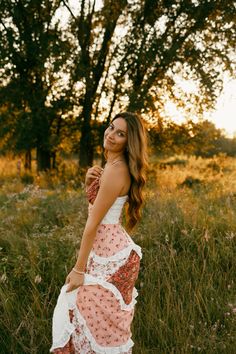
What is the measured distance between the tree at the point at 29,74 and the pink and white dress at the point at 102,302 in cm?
911

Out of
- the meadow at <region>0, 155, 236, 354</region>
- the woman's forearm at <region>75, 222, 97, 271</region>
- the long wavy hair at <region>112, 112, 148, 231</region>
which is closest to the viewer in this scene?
the woman's forearm at <region>75, 222, 97, 271</region>

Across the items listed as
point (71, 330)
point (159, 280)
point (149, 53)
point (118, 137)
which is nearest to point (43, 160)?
point (149, 53)

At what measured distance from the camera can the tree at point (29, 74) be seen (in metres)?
11.7

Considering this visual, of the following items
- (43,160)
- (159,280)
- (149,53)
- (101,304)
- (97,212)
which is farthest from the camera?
(43,160)

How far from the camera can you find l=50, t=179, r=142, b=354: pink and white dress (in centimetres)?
287

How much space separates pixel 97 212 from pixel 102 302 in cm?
60

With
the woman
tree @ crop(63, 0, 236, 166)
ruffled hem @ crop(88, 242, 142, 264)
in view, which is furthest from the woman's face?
tree @ crop(63, 0, 236, 166)

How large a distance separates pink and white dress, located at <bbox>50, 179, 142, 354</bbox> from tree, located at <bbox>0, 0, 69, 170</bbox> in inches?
359

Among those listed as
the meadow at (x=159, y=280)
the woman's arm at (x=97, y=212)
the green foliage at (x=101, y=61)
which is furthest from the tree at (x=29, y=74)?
the woman's arm at (x=97, y=212)

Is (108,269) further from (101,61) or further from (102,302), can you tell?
(101,61)

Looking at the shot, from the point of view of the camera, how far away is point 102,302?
9.45ft

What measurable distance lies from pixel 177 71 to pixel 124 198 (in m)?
9.73

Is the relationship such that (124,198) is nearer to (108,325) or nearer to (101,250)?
(101,250)

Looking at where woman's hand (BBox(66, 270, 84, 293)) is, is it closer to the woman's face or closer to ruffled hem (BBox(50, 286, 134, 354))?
ruffled hem (BBox(50, 286, 134, 354))
